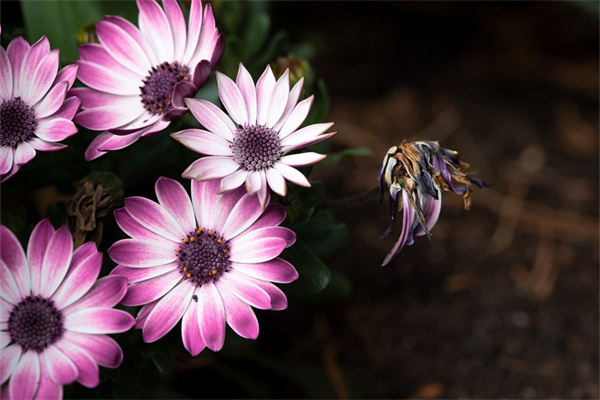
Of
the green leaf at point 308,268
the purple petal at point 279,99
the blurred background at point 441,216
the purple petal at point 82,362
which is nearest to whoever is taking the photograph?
the purple petal at point 82,362

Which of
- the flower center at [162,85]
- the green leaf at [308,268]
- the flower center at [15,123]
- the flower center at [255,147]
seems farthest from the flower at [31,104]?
the green leaf at [308,268]

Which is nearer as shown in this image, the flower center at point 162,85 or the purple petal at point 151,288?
the purple petal at point 151,288

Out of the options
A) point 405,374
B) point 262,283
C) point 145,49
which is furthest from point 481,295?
point 145,49

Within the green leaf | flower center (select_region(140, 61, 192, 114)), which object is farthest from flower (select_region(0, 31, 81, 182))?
the green leaf

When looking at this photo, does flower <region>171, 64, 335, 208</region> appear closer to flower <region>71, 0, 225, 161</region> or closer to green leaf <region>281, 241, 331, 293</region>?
flower <region>71, 0, 225, 161</region>

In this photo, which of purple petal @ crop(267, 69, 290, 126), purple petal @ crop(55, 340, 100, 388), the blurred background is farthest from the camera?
the blurred background

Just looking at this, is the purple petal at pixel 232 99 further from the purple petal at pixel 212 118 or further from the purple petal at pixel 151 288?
the purple petal at pixel 151 288
